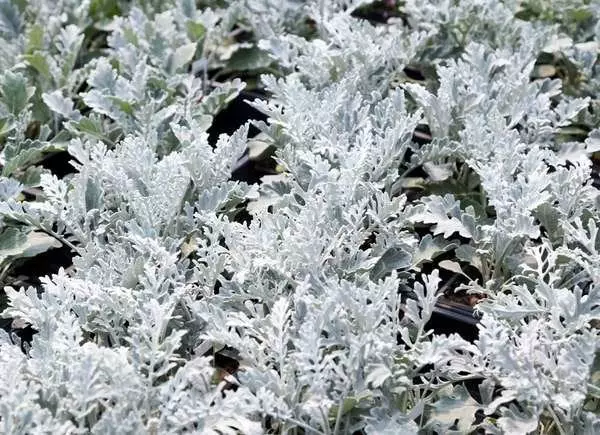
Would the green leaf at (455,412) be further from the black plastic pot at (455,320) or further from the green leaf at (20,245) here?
the green leaf at (20,245)

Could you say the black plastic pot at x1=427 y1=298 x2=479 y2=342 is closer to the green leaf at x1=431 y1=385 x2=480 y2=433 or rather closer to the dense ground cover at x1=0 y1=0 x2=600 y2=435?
the dense ground cover at x1=0 y1=0 x2=600 y2=435

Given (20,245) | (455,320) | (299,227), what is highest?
(299,227)

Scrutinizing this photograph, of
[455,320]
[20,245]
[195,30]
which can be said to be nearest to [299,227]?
[455,320]

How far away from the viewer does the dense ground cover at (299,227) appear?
1752mm

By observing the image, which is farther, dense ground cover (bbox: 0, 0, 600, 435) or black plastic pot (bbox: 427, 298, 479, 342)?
black plastic pot (bbox: 427, 298, 479, 342)

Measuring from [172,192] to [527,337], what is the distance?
2.87 ft

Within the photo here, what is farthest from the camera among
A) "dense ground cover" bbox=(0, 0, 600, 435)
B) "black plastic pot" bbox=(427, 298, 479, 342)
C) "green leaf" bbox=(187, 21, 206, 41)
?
"green leaf" bbox=(187, 21, 206, 41)

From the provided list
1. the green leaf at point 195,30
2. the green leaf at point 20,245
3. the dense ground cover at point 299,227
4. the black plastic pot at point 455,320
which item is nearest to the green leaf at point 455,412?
the dense ground cover at point 299,227

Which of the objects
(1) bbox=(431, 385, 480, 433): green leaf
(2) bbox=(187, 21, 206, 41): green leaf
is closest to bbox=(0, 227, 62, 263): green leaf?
(2) bbox=(187, 21, 206, 41): green leaf

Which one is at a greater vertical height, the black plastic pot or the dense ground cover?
the dense ground cover

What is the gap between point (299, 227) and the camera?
6.51 feet

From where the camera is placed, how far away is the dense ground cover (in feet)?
5.75

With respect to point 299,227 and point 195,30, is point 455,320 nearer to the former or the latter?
point 299,227

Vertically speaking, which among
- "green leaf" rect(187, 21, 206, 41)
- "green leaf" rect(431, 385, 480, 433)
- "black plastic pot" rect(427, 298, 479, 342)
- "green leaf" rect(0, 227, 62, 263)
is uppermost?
"green leaf" rect(187, 21, 206, 41)
